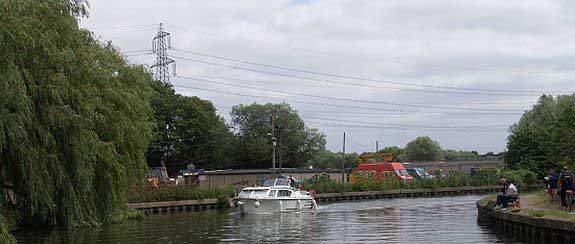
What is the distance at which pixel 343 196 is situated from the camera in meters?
77.3

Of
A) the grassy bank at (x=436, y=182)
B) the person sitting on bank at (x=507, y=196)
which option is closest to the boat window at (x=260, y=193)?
the person sitting on bank at (x=507, y=196)

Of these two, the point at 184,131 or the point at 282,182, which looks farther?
the point at 184,131

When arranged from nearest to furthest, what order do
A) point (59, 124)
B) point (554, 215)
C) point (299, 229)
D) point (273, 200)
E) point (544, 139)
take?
point (554, 215) < point (59, 124) < point (299, 229) < point (273, 200) < point (544, 139)

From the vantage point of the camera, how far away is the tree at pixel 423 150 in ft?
631

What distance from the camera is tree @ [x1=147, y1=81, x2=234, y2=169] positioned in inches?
4136

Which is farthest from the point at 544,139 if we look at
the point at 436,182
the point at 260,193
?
the point at 436,182

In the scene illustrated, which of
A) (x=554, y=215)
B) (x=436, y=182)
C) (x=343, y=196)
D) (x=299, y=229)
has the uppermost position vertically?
(x=436, y=182)

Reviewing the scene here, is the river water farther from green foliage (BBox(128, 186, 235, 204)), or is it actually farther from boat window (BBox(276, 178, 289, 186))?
boat window (BBox(276, 178, 289, 186))

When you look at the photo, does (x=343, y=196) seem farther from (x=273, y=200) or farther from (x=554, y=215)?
(x=554, y=215)

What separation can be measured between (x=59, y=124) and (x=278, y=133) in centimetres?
9682

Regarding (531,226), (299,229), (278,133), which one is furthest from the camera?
(278,133)

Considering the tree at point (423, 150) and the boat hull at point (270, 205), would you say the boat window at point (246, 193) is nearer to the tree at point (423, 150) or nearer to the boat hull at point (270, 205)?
the boat hull at point (270, 205)

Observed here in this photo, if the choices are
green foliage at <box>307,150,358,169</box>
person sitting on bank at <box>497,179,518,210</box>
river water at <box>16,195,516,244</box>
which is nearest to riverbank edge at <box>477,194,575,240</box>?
person sitting on bank at <box>497,179,518,210</box>

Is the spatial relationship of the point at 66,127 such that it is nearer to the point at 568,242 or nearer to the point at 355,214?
the point at 568,242
